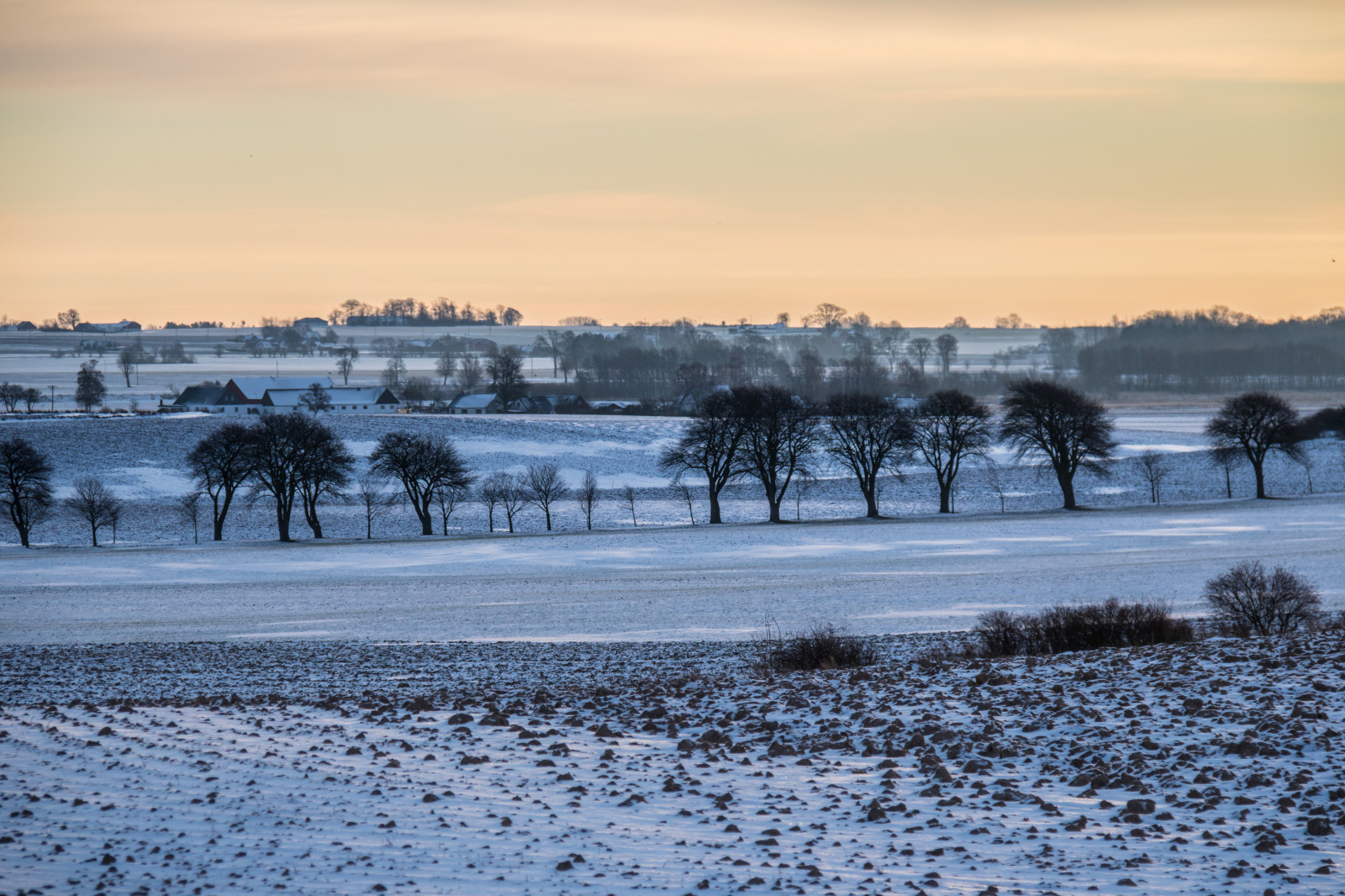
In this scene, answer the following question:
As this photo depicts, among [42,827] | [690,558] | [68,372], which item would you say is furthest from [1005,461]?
[68,372]

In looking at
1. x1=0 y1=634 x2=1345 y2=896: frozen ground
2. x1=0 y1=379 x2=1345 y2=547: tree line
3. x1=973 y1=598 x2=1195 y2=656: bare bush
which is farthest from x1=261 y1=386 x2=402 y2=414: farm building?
x1=0 y1=634 x2=1345 y2=896: frozen ground

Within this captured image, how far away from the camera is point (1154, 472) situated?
71.1 m

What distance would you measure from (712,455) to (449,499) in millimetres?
16744

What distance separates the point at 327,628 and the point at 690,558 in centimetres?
1917

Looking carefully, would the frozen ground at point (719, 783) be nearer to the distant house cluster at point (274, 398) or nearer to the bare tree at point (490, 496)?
the bare tree at point (490, 496)

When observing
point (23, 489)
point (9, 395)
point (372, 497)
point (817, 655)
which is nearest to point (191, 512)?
point (23, 489)

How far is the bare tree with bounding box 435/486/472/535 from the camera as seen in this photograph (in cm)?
6247

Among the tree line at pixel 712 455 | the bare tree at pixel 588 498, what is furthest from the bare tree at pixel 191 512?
the bare tree at pixel 588 498

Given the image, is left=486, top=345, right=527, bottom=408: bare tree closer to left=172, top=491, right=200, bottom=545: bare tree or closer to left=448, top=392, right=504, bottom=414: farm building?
left=448, top=392, right=504, bottom=414: farm building

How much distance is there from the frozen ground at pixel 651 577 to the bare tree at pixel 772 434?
295 inches

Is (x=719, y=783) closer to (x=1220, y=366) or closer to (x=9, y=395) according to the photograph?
(x=9, y=395)

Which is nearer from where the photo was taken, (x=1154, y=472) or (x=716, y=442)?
(x=716, y=442)

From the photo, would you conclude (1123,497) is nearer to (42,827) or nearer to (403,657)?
(403,657)

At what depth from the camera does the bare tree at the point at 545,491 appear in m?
63.7
